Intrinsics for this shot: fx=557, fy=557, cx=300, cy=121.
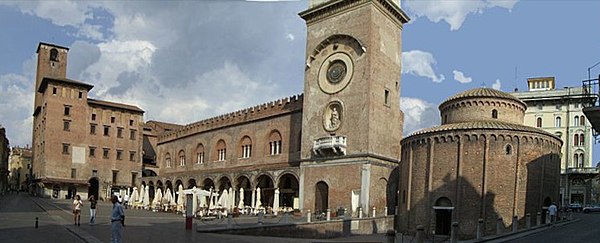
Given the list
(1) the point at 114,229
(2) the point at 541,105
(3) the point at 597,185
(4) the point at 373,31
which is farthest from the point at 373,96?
(3) the point at 597,185

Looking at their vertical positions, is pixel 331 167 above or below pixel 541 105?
below

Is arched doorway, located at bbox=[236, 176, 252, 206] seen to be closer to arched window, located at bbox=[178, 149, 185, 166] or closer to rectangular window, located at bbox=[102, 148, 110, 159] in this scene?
arched window, located at bbox=[178, 149, 185, 166]

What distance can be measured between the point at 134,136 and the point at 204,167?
1490cm

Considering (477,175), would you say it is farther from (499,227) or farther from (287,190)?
(287,190)

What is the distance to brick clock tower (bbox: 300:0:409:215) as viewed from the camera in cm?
3809

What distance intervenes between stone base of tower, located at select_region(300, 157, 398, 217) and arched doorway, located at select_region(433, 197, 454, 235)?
16.6 feet

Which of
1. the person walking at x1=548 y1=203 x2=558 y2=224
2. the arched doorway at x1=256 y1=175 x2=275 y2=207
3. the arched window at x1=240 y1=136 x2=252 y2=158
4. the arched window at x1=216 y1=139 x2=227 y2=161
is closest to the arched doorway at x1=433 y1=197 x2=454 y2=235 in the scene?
the person walking at x1=548 y1=203 x2=558 y2=224

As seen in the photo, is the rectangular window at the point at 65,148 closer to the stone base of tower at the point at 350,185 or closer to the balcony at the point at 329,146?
the stone base of tower at the point at 350,185

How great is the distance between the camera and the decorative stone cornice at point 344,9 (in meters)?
39.9

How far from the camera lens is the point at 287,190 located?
153ft

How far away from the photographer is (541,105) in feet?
243

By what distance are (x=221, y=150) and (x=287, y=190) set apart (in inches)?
482

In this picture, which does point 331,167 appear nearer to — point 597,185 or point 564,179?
point 564,179

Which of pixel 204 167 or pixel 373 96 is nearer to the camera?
pixel 373 96
